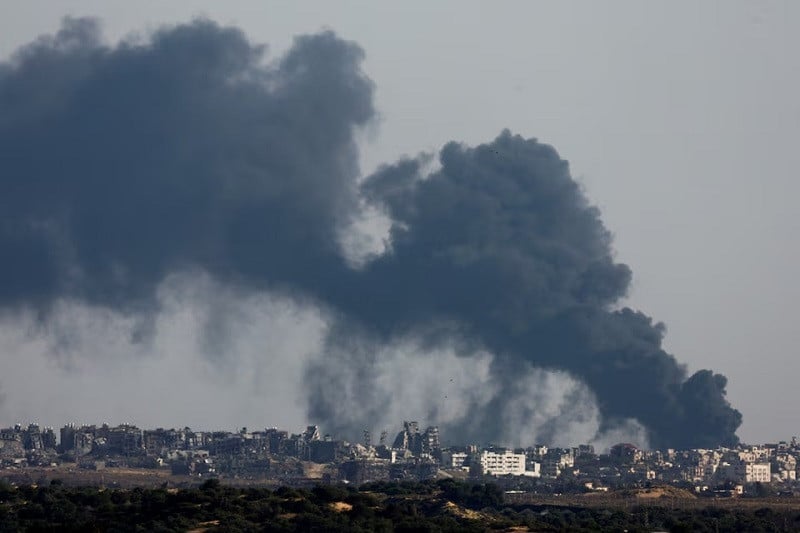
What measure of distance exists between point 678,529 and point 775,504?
206 ft

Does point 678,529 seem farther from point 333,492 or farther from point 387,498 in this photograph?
point 387,498

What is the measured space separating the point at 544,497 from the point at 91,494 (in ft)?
257

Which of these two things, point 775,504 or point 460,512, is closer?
point 460,512

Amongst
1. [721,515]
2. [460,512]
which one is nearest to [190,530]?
[460,512]

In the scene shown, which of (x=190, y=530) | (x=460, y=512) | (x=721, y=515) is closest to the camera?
(x=190, y=530)

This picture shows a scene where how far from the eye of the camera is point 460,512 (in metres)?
119

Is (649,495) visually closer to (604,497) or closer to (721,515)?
(604,497)

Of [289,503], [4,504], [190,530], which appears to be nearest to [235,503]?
[289,503]

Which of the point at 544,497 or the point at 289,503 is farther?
the point at 544,497

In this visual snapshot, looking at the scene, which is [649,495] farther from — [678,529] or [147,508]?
[147,508]

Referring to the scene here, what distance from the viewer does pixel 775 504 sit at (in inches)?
6393

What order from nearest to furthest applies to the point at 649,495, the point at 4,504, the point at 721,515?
the point at 4,504 < the point at 721,515 < the point at 649,495

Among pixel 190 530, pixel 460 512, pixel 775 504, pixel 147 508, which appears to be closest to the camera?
pixel 190 530

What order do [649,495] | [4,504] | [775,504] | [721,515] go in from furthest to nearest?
[649,495]
[775,504]
[721,515]
[4,504]
